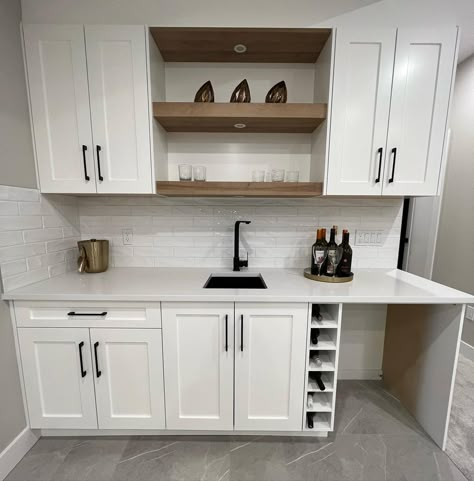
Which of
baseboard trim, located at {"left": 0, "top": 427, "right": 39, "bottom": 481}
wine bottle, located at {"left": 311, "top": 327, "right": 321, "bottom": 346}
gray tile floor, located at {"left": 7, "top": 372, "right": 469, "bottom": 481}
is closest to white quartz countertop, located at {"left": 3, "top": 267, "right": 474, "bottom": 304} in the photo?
wine bottle, located at {"left": 311, "top": 327, "right": 321, "bottom": 346}

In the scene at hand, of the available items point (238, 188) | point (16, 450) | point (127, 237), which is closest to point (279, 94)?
point (238, 188)

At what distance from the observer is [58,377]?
48.3 inches

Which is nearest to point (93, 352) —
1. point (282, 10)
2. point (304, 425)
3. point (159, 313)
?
point (159, 313)

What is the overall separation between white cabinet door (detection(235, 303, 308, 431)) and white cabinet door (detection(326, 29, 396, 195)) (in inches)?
31.4

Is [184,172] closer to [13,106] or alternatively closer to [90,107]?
[90,107]

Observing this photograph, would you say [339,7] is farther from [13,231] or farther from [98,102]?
[13,231]

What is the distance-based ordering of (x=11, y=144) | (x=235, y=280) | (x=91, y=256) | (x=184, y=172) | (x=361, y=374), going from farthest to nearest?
(x=361, y=374), (x=235, y=280), (x=91, y=256), (x=184, y=172), (x=11, y=144)

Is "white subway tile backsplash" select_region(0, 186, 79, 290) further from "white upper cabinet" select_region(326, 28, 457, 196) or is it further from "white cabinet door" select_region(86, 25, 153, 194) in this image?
"white upper cabinet" select_region(326, 28, 457, 196)

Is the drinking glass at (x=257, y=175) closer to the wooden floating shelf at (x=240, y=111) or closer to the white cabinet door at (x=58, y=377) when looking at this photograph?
the wooden floating shelf at (x=240, y=111)

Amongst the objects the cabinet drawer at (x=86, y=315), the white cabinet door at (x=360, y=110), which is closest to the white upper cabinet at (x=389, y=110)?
the white cabinet door at (x=360, y=110)

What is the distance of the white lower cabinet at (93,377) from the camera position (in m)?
1.19

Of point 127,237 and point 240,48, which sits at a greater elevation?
point 240,48

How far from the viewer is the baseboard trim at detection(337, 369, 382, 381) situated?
1858 millimetres

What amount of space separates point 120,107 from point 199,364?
4.84 ft
